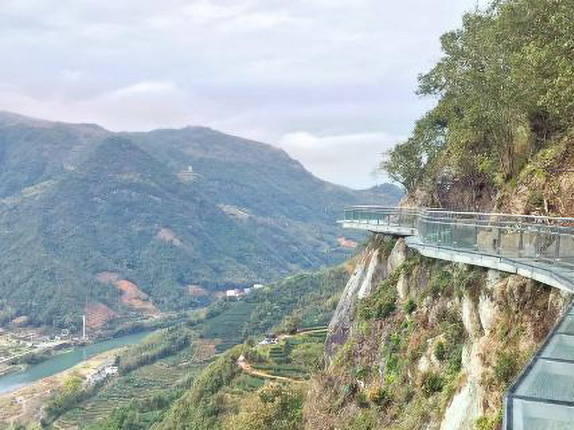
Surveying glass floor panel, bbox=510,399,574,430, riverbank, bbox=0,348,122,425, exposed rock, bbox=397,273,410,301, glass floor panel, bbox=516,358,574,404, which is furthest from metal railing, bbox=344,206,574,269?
riverbank, bbox=0,348,122,425

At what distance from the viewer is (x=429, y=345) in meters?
18.3

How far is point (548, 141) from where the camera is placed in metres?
20.8

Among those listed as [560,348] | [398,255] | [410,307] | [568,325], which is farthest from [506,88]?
[560,348]

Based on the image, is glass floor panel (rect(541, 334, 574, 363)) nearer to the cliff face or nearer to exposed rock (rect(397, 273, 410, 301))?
the cliff face

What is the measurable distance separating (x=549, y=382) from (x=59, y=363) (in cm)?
15111

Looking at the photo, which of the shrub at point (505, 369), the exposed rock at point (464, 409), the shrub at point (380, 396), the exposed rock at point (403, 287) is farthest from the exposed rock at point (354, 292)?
the shrub at point (505, 369)

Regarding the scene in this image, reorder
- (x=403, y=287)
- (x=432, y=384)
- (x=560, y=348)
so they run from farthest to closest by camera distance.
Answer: (x=403, y=287), (x=432, y=384), (x=560, y=348)

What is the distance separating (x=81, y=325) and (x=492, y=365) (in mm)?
191072

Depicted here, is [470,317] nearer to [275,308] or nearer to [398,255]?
[398,255]

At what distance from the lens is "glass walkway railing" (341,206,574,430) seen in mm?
5589

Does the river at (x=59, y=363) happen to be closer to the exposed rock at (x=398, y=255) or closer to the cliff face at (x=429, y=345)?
the cliff face at (x=429, y=345)

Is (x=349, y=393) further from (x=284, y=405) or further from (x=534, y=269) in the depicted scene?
(x=534, y=269)

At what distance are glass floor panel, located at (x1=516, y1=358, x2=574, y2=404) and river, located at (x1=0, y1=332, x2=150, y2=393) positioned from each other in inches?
5086

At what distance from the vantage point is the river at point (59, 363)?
125225 mm
